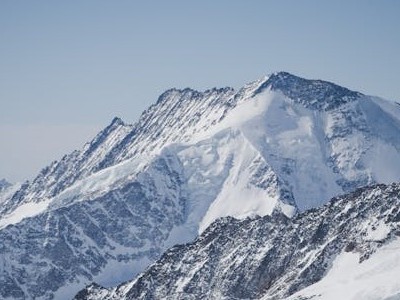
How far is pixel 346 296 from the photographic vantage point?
653 ft

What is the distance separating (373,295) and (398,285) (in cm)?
614

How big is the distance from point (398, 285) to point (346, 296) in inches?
493

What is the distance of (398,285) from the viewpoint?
19400 cm

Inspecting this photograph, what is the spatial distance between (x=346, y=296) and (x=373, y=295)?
7.43 metres

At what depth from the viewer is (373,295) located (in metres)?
194
